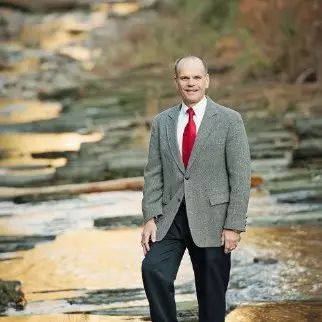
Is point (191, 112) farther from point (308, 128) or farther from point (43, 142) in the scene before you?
point (43, 142)

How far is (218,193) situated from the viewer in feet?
12.5

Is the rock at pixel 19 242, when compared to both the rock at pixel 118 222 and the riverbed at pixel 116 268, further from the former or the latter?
the rock at pixel 118 222

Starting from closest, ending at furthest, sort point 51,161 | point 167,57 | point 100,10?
point 51,161 < point 167,57 < point 100,10

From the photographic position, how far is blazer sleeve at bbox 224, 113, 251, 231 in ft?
12.3

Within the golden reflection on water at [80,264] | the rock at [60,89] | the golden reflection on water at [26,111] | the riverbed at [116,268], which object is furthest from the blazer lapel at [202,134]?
the rock at [60,89]

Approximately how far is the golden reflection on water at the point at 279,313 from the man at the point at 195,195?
5.32 ft

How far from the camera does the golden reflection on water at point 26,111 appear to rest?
13953 mm

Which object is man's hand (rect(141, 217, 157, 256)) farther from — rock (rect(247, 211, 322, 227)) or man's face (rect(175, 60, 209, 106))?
rock (rect(247, 211, 322, 227))

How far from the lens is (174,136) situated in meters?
3.85

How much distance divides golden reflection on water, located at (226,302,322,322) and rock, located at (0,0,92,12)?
11662 mm

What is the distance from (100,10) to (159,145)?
43.0 ft

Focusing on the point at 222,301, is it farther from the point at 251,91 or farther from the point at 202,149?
the point at 251,91

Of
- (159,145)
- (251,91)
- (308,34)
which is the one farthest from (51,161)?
(159,145)

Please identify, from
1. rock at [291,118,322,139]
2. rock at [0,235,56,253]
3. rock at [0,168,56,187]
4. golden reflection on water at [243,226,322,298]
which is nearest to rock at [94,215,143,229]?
rock at [0,235,56,253]
